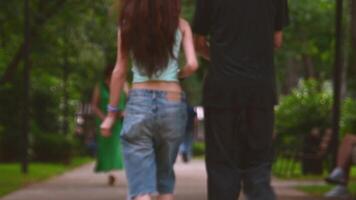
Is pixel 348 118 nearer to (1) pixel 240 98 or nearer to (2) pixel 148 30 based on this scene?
(2) pixel 148 30

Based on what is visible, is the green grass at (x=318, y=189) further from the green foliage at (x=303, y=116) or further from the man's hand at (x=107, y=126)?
the green foliage at (x=303, y=116)

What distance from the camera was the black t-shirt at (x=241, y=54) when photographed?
20.4 feet

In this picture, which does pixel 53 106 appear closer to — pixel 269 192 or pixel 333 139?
pixel 333 139

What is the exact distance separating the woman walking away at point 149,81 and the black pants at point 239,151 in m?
0.41

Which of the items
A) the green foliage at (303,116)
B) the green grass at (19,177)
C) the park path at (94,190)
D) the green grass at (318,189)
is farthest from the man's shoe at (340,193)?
the green foliage at (303,116)

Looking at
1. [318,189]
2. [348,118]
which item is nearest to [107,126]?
[318,189]

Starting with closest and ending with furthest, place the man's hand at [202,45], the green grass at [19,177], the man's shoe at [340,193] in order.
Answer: the man's hand at [202,45] → the man's shoe at [340,193] → the green grass at [19,177]

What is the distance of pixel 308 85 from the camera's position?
1266 inches

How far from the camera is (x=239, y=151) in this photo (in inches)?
248

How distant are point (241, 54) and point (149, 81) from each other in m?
0.67

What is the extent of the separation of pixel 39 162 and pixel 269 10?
66.5ft

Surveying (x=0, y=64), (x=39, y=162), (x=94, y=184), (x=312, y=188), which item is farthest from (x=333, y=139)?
(x=39, y=162)

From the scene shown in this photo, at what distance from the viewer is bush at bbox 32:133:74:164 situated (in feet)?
85.6

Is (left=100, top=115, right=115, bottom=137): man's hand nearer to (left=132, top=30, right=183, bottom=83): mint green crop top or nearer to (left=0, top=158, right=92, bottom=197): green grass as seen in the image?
(left=132, top=30, right=183, bottom=83): mint green crop top
